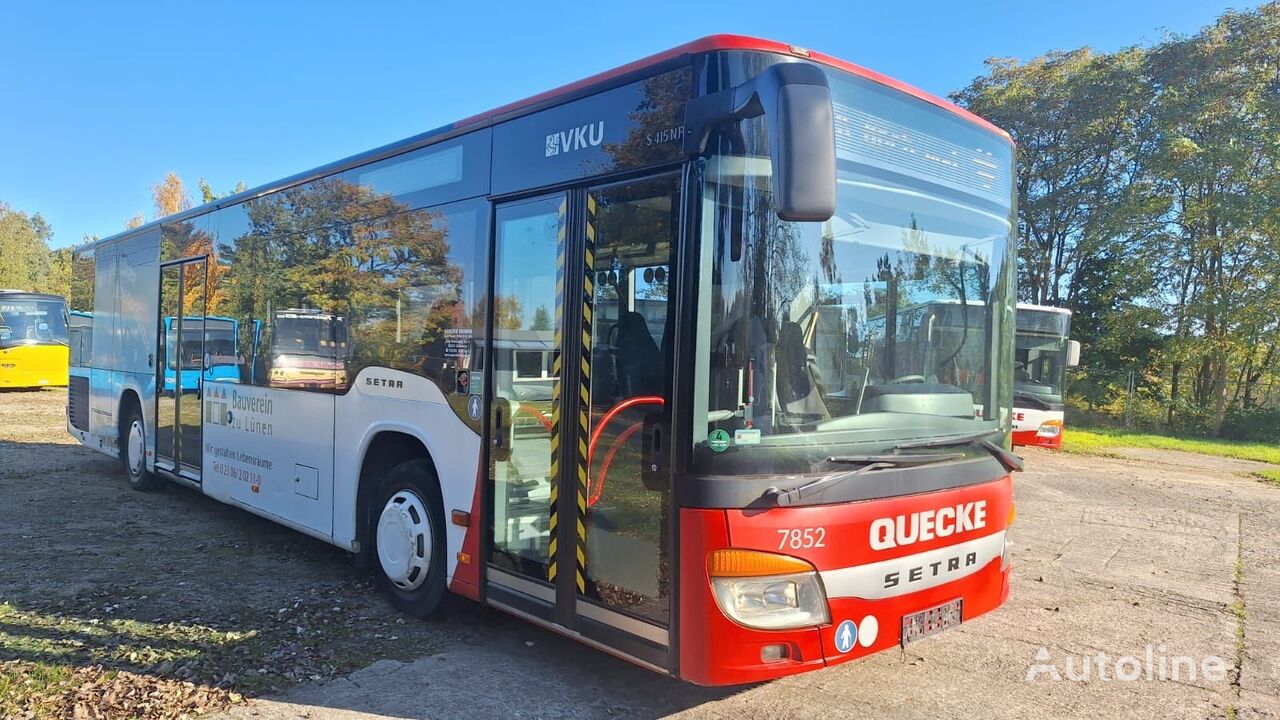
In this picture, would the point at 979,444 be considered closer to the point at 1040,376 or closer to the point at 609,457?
the point at 609,457

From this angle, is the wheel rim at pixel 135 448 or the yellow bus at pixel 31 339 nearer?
the wheel rim at pixel 135 448

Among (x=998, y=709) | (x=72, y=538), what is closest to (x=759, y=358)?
(x=998, y=709)

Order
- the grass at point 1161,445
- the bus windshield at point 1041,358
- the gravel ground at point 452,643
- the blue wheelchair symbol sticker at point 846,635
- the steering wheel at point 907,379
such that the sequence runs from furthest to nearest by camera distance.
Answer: the grass at point 1161,445 → the bus windshield at point 1041,358 → the gravel ground at point 452,643 → the steering wheel at point 907,379 → the blue wheelchair symbol sticker at point 846,635

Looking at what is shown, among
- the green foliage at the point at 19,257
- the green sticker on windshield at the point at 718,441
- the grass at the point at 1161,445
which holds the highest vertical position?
the green foliage at the point at 19,257

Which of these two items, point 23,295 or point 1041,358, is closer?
point 1041,358

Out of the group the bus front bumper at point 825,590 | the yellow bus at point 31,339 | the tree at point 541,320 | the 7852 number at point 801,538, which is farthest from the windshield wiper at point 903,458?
the yellow bus at point 31,339

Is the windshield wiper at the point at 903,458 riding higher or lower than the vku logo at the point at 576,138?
lower

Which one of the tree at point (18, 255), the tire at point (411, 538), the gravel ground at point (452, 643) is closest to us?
the gravel ground at point (452, 643)

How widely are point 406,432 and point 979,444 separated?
129 inches

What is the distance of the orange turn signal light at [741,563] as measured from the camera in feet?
10.7

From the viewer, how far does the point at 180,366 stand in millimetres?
7863

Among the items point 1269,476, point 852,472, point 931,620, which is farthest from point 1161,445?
point 852,472

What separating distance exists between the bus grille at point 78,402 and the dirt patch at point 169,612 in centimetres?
254

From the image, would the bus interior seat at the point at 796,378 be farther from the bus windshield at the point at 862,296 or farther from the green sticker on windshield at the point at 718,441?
the green sticker on windshield at the point at 718,441
